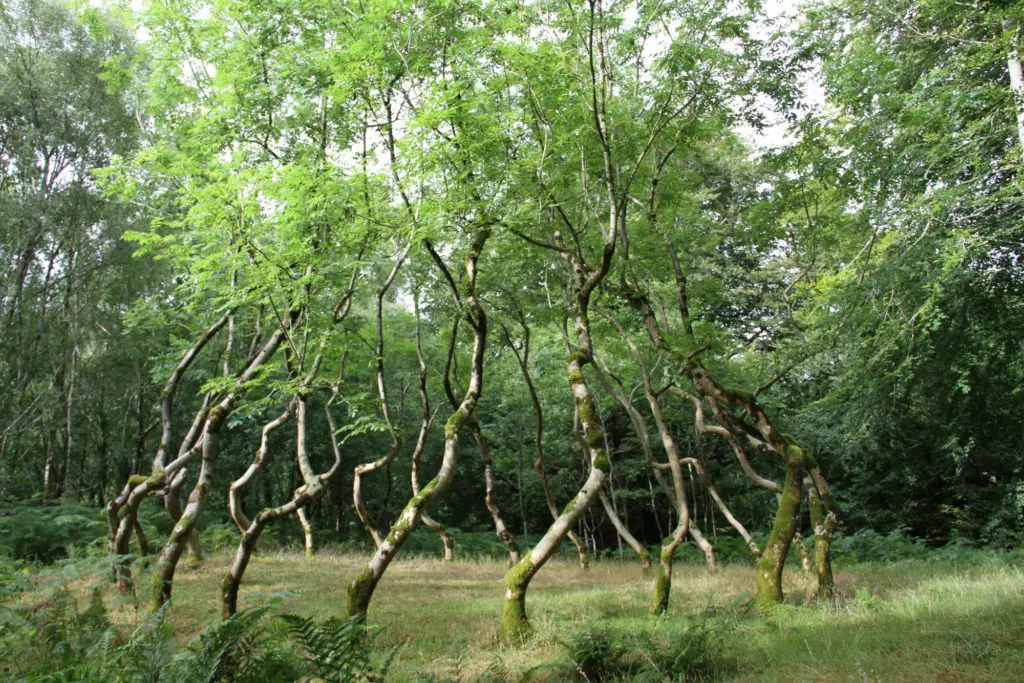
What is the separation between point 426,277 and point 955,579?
35.1 feet

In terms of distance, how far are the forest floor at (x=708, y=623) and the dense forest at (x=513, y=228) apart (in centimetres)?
60

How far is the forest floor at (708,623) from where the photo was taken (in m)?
4.83

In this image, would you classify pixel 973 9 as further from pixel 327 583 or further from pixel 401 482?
pixel 401 482

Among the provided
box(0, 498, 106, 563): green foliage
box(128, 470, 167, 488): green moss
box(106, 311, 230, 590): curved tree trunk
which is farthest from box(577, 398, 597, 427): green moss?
box(0, 498, 106, 563): green foliage

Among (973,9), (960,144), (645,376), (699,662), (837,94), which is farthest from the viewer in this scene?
(645,376)

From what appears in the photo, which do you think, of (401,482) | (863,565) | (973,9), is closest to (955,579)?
(863,565)

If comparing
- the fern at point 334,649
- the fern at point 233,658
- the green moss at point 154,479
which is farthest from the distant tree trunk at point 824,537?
the green moss at point 154,479

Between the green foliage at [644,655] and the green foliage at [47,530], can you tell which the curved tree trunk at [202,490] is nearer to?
the green foliage at [644,655]

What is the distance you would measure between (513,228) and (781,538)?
529 centimetres

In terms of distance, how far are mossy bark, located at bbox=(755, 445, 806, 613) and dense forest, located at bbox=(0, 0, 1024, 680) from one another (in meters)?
0.05

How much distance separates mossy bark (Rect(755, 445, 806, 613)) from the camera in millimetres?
7770

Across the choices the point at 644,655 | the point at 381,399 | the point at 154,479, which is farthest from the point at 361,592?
the point at 381,399

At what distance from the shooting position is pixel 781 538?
25.7 feet

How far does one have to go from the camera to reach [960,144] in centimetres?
1071
